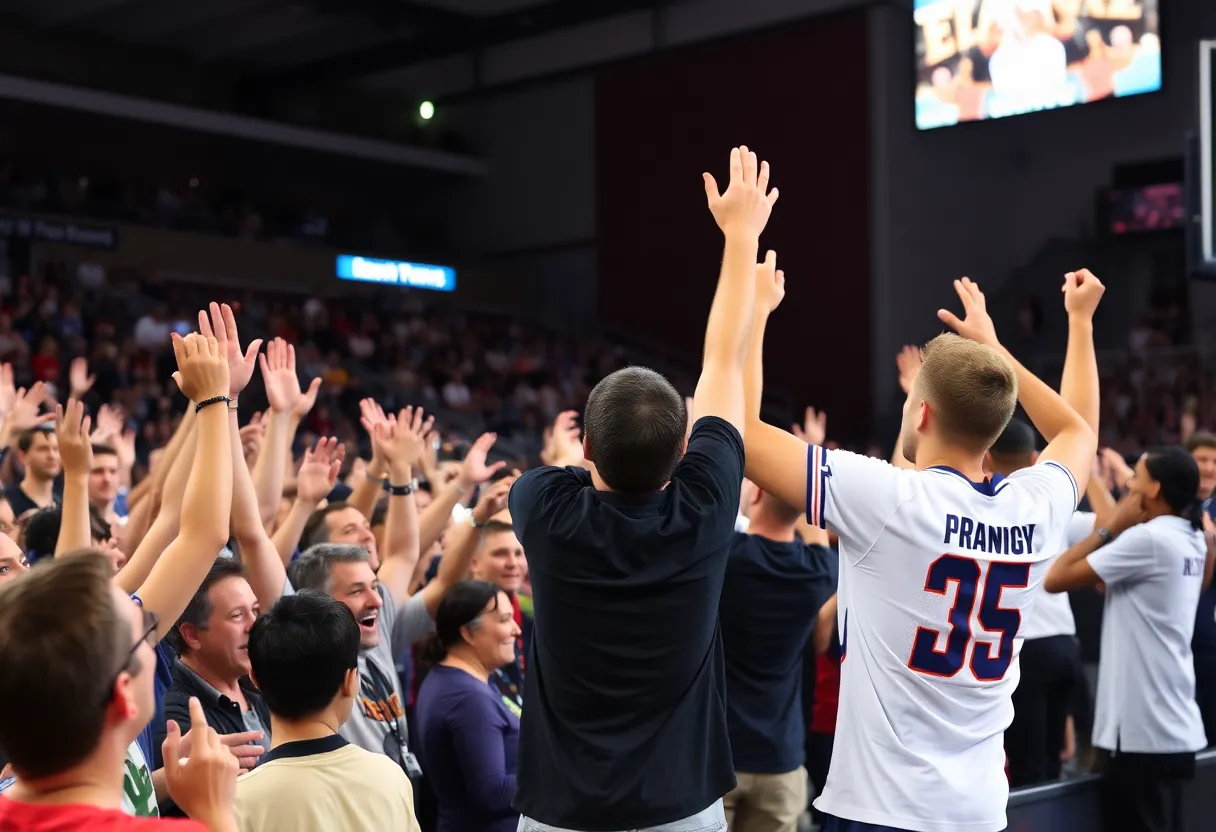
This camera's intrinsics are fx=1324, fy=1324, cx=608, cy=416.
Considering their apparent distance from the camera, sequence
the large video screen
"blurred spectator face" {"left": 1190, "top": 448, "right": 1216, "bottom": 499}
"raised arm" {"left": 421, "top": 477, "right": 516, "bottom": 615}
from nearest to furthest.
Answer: "raised arm" {"left": 421, "top": 477, "right": 516, "bottom": 615}, "blurred spectator face" {"left": 1190, "top": 448, "right": 1216, "bottom": 499}, the large video screen

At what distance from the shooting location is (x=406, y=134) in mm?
24094

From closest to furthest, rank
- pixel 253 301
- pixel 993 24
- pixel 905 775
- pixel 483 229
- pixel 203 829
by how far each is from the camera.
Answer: pixel 203 829
pixel 905 775
pixel 993 24
pixel 253 301
pixel 483 229

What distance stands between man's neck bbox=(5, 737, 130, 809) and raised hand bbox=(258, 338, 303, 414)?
2397 millimetres

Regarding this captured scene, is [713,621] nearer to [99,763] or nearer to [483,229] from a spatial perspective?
[99,763]

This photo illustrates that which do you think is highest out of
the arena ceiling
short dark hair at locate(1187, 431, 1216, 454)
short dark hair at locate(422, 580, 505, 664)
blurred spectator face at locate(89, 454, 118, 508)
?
the arena ceiling

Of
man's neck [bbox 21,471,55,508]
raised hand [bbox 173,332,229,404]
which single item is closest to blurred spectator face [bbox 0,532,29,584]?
raised hand [bbox 173,332,229,404]

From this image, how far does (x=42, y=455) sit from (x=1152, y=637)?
191 inches

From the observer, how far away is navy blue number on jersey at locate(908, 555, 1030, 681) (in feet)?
9.07

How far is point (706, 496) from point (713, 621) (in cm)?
26

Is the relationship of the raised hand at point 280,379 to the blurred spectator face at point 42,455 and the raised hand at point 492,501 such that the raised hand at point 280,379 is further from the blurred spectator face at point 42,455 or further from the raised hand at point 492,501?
the blurred spectator face at point 42,455

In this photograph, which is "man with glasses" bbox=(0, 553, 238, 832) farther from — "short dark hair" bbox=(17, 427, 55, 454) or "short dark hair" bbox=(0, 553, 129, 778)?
"short dark hair" bbox=(17, 427, 55, 454)

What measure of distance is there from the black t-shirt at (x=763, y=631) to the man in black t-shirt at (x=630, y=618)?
169 centimetres

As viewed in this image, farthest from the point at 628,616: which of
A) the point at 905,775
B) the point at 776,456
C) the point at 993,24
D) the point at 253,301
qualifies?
the point at 253,301

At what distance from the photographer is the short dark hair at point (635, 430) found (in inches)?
99.9
